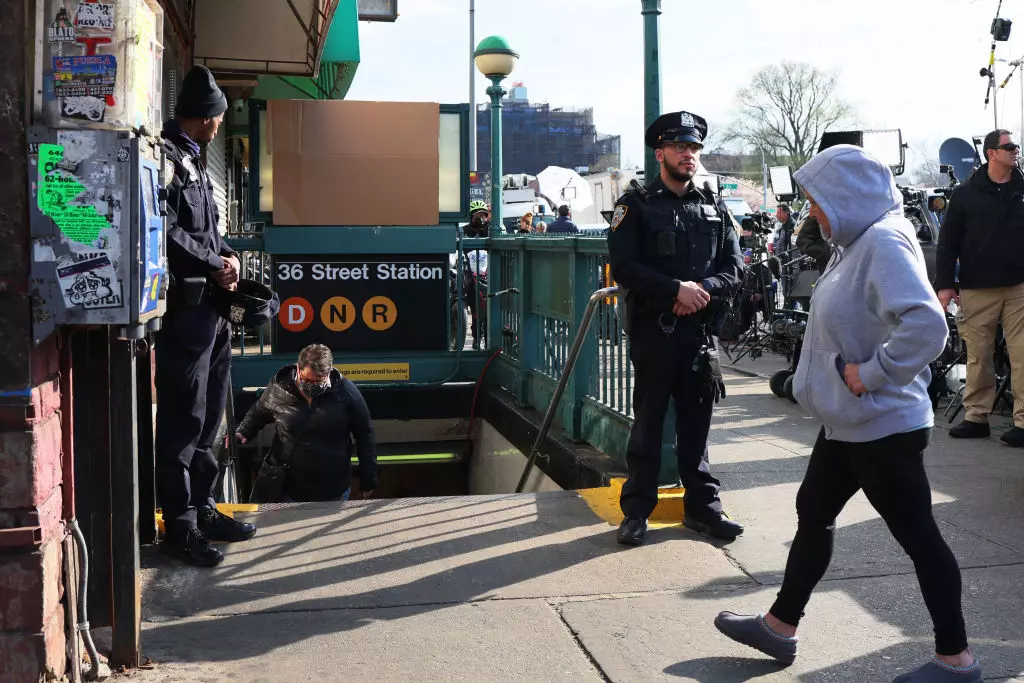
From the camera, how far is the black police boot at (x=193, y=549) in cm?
456

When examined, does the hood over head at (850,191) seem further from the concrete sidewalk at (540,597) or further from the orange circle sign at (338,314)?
the orange circle sign at (338,314)

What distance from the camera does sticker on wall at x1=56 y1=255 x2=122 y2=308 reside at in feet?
9.98

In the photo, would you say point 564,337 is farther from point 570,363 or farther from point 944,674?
point 944,674

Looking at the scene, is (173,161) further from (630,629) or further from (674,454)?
(674,454)

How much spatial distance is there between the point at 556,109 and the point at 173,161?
470 ft

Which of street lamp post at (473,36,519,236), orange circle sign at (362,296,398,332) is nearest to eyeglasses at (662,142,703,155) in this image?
orange circle sign at (362,296,398,332)

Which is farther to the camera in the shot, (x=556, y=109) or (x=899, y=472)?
(x=556, y=109)

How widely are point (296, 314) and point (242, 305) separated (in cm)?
442

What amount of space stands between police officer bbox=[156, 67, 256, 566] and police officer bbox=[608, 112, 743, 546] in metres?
1.80

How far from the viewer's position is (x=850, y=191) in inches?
134

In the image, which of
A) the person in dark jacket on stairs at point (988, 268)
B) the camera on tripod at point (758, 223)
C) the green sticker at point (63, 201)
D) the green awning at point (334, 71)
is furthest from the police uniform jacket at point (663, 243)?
the camera on tripod at point (758, 223)

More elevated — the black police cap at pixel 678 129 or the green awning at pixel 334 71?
the green awning at pixel 334 71

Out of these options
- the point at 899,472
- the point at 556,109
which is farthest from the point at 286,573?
the point at 556,109

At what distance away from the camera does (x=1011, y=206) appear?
7.40 m
